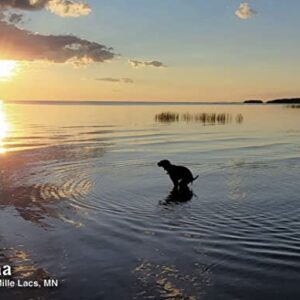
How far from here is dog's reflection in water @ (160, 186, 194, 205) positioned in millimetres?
13270

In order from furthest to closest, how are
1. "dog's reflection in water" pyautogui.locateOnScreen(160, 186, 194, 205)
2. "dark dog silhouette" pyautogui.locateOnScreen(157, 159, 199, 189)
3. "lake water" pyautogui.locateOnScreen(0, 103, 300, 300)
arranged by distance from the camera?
"dark dog silhouette" pyautogui.locateOnScreen(157, 159, 199, 189) < "dog's reflection in water" pyautogui.locateOnScreen(160, 186, 194, 205) < "lake water" pyautogui.locateOnScreen(0, 103, 300, 300)

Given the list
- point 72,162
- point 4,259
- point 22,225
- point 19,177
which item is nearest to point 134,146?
point 72,162

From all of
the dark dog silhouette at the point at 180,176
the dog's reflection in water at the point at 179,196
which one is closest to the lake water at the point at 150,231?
the dog's reflection in water at the point at 179,196

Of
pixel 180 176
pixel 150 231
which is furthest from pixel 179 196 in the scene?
pixel 150 231

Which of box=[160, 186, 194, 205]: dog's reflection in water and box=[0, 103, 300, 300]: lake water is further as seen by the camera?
box=[160, 186, 194, 205]: dog's reflection in water

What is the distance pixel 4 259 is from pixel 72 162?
13.1m

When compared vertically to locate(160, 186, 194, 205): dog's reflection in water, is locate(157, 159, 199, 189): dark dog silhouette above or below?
above

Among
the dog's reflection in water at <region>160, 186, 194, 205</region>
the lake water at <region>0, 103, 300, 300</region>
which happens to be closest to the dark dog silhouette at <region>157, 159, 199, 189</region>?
the dog's reflection in water at <region>160, 186, 194, 205</region>

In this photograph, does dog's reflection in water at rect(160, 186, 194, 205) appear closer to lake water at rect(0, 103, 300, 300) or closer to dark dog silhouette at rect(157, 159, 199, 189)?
lake water at rect(0, 103, 300, 300)

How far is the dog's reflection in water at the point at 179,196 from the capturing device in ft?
43.5

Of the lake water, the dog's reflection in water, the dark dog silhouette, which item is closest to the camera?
the lake water

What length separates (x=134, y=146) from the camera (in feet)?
94.1

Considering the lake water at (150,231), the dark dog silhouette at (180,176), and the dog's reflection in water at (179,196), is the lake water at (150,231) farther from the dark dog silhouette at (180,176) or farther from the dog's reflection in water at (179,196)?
the dark dog silhouette at (180,176)

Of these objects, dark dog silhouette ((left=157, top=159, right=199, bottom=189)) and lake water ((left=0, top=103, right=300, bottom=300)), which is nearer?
lake water ((left=0, top=103, right=300, bottom=300))
